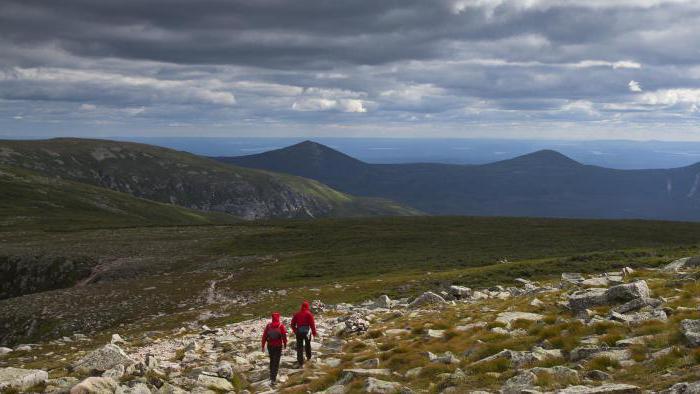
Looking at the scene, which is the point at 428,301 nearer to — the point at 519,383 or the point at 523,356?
the point at 523,356

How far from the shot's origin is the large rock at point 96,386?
53.2 ft

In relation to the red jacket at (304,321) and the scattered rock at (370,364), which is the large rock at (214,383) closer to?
the red jacket at (304,321)

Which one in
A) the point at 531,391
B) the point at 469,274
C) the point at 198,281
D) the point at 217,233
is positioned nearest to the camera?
the point at 531,391

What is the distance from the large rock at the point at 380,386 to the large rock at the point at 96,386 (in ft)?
27.2

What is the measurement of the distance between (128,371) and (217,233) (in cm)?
9500

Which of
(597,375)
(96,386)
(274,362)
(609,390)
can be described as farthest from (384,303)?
(609,390)

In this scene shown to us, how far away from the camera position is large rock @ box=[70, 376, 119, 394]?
16.2 meters

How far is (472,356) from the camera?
1731cm

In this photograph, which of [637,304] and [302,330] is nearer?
[637,304]

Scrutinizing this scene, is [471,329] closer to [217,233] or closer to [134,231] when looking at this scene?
[217,233]

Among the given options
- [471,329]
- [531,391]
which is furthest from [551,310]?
[531,391]

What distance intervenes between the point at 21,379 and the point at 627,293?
23251 millimetres

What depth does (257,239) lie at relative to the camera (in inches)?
4003

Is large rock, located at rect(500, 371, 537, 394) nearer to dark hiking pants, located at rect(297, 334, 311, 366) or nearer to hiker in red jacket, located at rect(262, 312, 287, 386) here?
hiker in red jacket, located at rect(262, 312, 287, 386)
